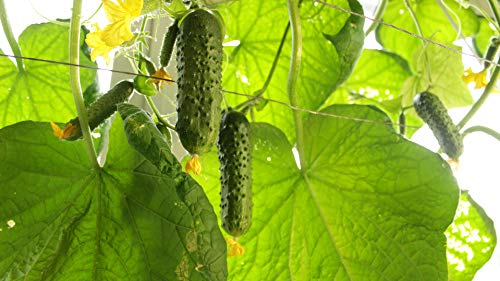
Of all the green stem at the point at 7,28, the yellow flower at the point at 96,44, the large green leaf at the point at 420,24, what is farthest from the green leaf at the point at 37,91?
the large green leaf at the point at 420,24

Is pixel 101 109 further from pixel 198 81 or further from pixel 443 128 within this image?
pixel 443 128

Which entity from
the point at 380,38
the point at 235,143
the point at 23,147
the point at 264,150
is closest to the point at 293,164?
the point at 264,150

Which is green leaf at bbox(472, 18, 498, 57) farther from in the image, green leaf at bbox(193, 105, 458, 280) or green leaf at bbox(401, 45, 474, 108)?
green leaf at bbox(193, 105, 458, 280)

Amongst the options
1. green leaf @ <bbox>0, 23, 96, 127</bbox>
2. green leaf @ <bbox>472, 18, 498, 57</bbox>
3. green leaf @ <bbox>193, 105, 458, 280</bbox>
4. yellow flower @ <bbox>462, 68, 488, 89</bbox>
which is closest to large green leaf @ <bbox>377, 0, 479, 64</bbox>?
green leaf @ <bbox>472, 18, 498, 57</bbox>

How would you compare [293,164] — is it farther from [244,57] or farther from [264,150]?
[244,57]

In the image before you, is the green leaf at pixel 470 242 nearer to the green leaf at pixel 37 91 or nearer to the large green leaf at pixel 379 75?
the large green leaf at pixel 379 75
